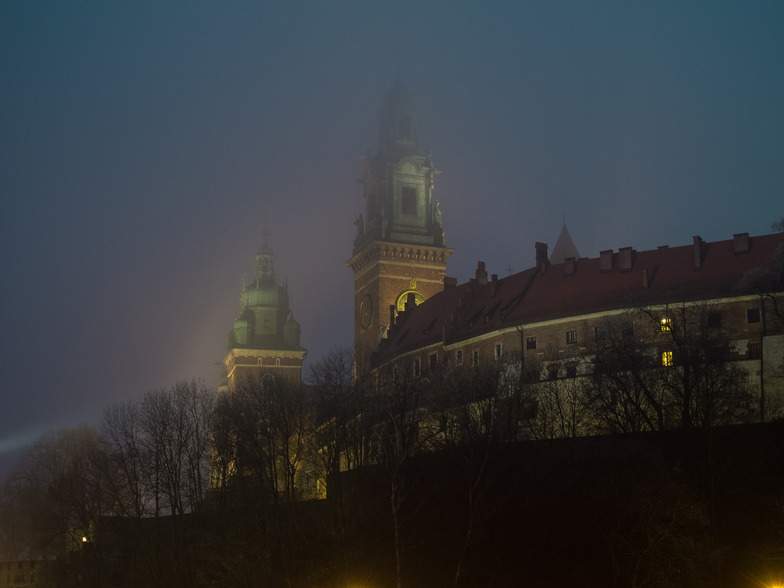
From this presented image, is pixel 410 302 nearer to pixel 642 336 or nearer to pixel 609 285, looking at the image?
pixel 609 285

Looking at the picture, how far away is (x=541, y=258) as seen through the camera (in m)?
79.3

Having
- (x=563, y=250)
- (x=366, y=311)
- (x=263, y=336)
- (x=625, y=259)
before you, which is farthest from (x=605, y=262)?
(x=263, y=336)

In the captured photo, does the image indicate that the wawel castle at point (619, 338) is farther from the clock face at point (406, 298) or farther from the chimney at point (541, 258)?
the clock face at point (406, 298)

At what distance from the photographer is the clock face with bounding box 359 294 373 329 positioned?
341ft

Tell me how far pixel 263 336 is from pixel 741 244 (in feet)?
240

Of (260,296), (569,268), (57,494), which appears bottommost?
(57,494)

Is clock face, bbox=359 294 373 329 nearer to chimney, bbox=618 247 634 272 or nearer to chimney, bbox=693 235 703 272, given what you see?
chimney, bbox=618 247 634 272

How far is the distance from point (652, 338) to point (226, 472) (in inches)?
1004

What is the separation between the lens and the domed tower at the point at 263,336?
12769cm

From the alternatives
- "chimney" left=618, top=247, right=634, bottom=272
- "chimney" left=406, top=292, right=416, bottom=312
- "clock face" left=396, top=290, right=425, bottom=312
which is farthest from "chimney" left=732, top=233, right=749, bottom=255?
"clock face" left=396, top=290, right=425, bottom=312

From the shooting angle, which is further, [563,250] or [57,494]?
[563,250]

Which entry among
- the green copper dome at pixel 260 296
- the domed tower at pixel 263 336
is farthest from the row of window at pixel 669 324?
the green copper dome at pixel 260 296

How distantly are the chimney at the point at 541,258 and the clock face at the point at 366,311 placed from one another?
26285 mm

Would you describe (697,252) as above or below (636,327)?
above
